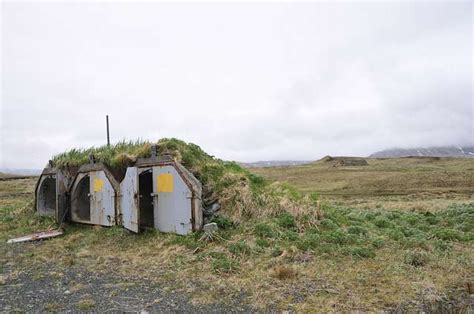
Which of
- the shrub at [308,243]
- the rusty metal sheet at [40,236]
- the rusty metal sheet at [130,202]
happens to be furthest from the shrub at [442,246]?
the rusty metal sheet at [40,236]

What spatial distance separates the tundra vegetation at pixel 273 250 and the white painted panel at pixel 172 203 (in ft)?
1.16

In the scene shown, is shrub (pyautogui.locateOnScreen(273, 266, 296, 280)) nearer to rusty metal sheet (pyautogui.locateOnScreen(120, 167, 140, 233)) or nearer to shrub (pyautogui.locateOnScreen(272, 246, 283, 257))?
shrub (pyautogui.locateOnScreen(272, 246, 283, 257))

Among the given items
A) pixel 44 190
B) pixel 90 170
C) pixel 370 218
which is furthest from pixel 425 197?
pixel 44 190

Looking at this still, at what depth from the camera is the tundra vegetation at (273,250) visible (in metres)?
5.76

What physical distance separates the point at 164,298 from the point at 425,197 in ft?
57.4

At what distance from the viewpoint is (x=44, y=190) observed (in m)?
14.7

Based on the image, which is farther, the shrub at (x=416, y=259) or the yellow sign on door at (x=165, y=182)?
the yellow sign on door at (x=165, y=182)

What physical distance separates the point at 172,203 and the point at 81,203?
5029mm

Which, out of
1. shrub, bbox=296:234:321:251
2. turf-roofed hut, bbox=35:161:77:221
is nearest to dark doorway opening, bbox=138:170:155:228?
turf-roofed hut, bbox=35:161:77:221

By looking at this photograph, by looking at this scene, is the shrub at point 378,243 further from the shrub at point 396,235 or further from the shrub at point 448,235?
the shrub at point 448,235

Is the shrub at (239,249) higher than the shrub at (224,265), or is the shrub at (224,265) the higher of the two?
the shrub at (239,249)

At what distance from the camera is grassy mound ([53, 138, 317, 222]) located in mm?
9547

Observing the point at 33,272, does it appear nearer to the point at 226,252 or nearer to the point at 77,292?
the point at 77,292

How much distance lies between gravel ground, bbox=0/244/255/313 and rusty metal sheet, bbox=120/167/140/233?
2.36 m
